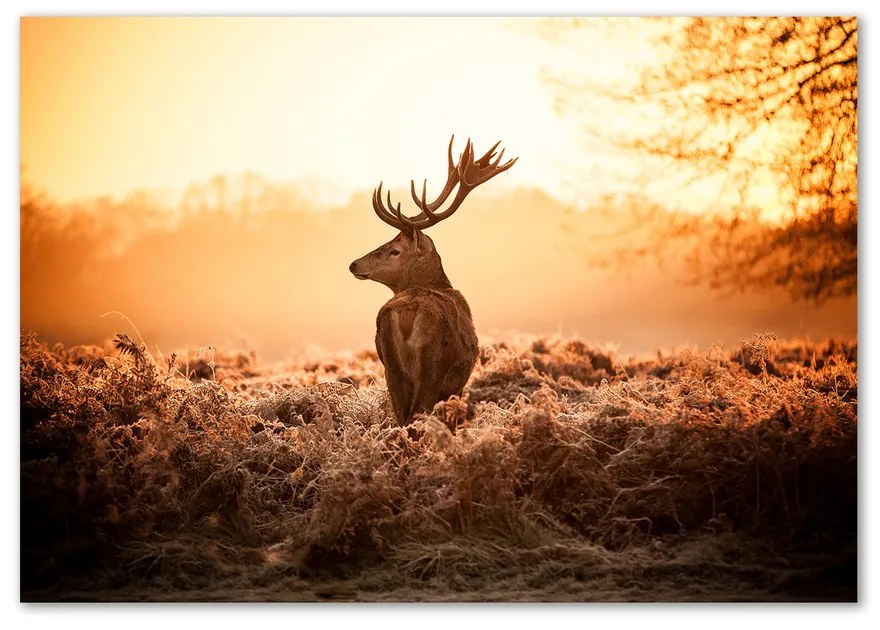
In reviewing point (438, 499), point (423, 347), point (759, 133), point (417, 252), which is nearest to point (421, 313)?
point (423, 347)

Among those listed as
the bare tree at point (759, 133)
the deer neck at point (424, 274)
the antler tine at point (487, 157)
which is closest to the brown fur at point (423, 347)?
the deer neck at point (424, 274)

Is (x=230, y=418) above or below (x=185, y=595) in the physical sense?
above

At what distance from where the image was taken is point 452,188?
870 cm

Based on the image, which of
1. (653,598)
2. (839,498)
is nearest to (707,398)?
(839,498)

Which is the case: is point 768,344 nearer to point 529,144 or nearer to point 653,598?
point 529,144

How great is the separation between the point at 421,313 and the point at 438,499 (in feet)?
4.75

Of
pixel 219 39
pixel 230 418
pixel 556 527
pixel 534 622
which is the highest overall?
pixel 219 39

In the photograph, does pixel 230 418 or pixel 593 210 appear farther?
pixel 593 210

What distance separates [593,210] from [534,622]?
4027mm

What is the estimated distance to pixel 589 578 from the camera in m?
7.03

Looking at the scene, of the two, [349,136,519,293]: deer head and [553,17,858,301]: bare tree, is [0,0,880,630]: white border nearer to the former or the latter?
[553,17,858,301]: bare tree

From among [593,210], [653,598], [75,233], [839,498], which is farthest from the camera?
[593,210]

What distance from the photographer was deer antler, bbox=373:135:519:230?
8508mm

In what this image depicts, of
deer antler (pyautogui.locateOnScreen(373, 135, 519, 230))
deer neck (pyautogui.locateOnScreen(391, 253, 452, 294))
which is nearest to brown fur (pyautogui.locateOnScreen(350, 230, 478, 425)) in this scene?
deer neck (pyautogui.locateOnScreen(391, 253, 452, 294))
